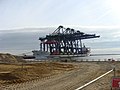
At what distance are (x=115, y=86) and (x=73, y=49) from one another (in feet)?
490

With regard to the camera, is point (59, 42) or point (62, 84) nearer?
point (62, 84)

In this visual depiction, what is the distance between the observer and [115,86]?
19.6 metres

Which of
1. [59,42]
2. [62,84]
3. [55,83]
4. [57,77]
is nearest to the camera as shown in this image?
[62,84]

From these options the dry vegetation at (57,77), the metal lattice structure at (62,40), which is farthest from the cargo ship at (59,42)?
the dry vegetation at (57,77)

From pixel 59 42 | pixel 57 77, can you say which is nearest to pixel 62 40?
pixel 59 42

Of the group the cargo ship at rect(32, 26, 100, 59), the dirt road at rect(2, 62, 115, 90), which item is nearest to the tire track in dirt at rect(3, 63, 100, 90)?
the dirt road at rect(2, 62, 115, 90)


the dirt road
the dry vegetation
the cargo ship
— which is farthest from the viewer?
the cargo ship

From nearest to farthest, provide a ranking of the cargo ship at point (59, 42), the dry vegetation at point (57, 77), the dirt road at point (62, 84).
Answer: the dirt road at point (62, 84) → the dry vegetation at point (57, 77) → the cargo ship at point (59, 42)

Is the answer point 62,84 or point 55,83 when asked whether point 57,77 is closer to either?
point 55,83

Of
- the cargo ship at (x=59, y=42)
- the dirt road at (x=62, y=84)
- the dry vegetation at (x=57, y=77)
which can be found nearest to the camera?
the dirt road at (x=62, y=84)

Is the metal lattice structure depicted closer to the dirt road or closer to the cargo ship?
the cargo ship

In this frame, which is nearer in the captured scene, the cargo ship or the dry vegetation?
the dry vegetation

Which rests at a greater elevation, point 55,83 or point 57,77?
point 55,83

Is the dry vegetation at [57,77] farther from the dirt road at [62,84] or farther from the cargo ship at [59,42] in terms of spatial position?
the cargo ship at [59,42]
